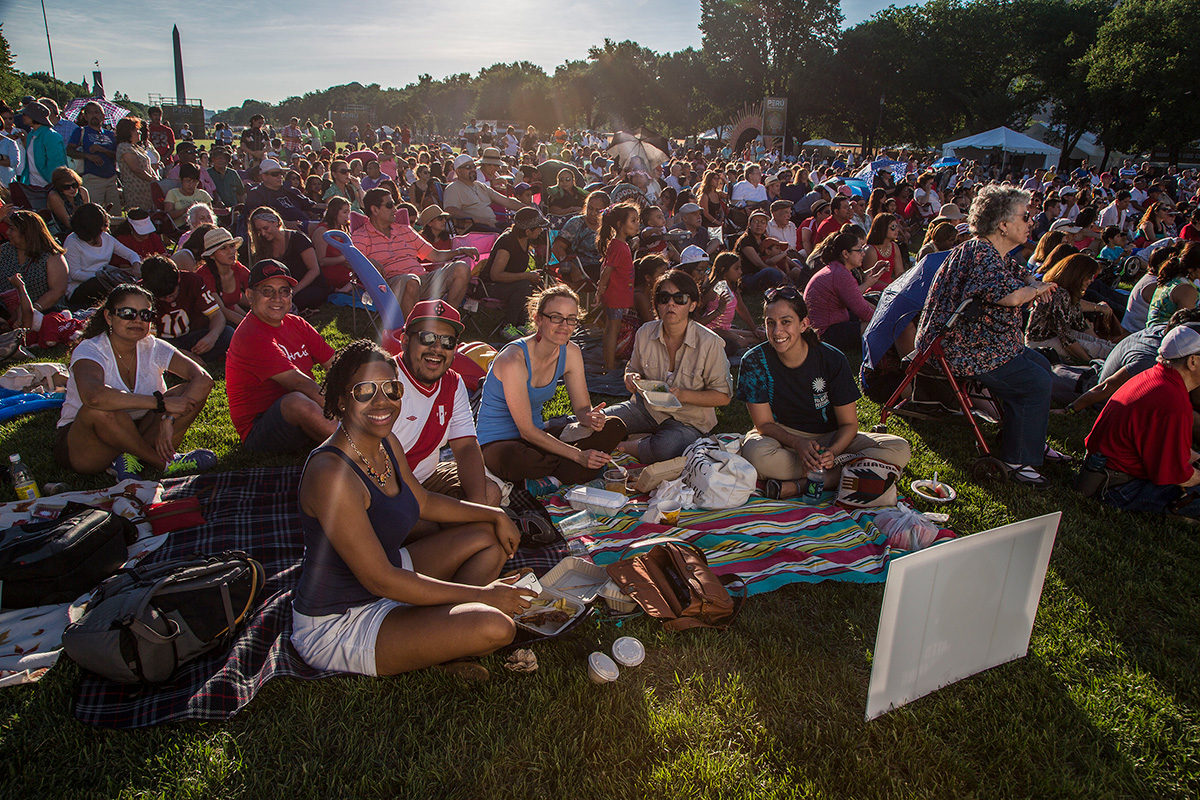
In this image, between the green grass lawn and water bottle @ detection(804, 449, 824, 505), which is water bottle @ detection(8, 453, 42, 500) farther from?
water bottle @ detection(804, 449, 824, 505)

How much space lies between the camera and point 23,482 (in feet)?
13.6

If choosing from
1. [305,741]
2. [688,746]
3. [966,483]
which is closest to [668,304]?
[966,483]

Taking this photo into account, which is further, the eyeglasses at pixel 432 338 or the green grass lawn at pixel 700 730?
the eyeglasses at pixel 432 338

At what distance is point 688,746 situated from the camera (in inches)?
104

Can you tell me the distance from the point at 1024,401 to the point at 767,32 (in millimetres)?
69211

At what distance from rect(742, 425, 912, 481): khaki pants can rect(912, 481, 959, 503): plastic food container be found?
0.20 meters

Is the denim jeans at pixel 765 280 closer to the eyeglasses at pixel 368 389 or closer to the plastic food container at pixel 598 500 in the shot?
the plastic food container at pixel 598 500

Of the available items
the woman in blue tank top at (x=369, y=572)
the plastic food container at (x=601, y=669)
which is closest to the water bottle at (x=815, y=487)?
the plastic food container at (x=601, y=669)

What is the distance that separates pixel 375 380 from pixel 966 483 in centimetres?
417

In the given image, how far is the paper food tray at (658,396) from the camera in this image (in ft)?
16.1

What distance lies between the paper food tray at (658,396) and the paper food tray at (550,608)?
190 cm

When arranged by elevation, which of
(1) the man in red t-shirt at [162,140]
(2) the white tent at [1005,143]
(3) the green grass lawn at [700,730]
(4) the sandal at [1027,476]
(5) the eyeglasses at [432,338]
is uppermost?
(2) the white tent at [1005,143]

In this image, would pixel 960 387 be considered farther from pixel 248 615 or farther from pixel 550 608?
pixel 248 615

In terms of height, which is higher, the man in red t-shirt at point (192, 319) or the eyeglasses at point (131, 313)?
the eyeglasses at point (131, 313)
